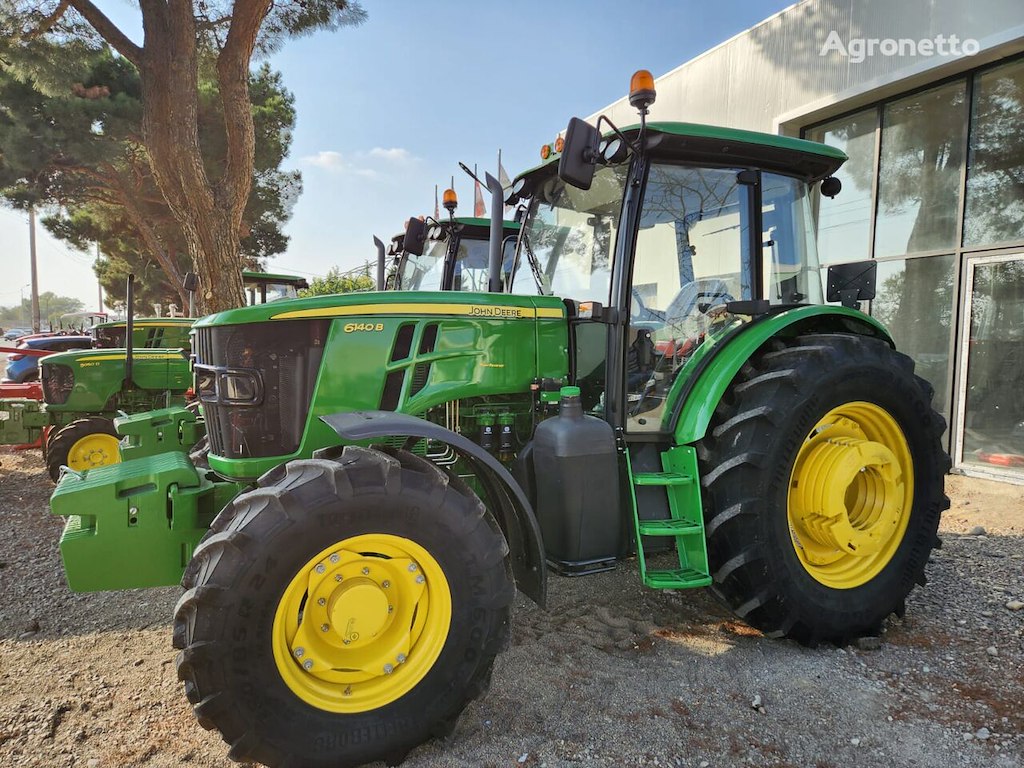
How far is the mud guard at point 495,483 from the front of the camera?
7.64 feet

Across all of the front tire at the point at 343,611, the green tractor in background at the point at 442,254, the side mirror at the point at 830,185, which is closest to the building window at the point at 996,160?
the side mirror at the point at 830,185

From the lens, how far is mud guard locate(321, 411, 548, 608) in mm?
2330

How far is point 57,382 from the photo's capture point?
22.2 ft

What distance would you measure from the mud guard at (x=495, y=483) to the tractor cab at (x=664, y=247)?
720mm

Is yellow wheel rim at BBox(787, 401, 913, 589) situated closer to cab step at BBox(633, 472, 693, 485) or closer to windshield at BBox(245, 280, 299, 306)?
cab step at BBox(633, 472, 693, 485)

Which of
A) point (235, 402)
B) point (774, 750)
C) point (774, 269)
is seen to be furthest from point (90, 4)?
point (774, 750)

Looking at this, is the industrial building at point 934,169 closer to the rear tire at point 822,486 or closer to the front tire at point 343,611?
the rear tire at point 822,486

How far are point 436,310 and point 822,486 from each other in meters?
1.98

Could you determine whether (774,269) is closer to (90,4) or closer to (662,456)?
(662,456)

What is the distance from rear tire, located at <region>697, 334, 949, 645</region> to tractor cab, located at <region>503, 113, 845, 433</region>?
1.15 feet

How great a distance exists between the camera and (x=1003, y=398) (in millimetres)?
6469

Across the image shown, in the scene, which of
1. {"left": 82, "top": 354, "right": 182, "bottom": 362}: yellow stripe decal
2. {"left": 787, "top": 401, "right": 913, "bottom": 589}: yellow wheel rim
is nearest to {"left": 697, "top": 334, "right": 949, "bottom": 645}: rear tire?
{"left": 787, "top": 401, "right": 913, "bottom": 589}: yellow wheel rim

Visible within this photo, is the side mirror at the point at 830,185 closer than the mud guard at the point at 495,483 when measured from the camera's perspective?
No

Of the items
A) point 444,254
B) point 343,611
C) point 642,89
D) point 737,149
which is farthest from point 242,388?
point 444,254
